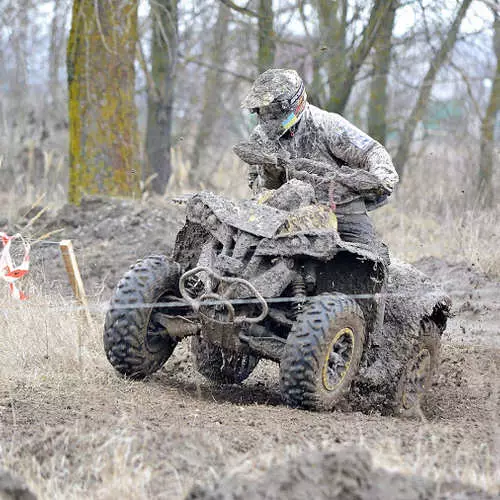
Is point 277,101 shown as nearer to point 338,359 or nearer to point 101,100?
point 338,359

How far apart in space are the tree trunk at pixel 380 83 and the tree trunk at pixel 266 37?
157 cm

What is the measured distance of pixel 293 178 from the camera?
23.3 feet

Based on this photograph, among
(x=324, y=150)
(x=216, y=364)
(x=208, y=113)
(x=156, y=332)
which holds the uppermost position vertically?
(x=208, y=113)

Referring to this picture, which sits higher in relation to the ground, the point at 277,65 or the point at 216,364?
the point at 277,65

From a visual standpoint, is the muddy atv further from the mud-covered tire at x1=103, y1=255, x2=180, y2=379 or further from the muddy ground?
the muddy ground

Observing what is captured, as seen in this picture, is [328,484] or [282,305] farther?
[282,305]

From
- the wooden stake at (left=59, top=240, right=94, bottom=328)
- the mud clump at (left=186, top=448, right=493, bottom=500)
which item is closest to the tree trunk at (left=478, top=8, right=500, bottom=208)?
the wooden stake at (left=59, top=240, right=94, bottom=328)

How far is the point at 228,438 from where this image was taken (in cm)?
527

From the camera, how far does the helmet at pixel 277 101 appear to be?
7.03 metres

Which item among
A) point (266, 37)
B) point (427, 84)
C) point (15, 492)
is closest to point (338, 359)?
point (15, 492)

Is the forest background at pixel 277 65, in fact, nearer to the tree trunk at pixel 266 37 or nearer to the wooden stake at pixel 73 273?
the tree trunk at pixel 266 37

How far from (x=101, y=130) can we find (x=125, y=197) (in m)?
1.00

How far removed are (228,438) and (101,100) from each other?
29.2 ft

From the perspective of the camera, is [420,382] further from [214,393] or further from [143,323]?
[143,323]
